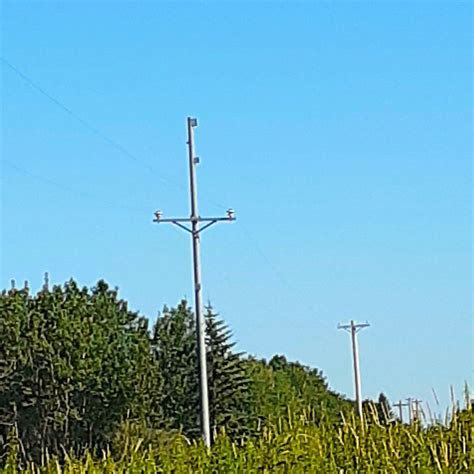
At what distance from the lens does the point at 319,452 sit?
32.7 ft

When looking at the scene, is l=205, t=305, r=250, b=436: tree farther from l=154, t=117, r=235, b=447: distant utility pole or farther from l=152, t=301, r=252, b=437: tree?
l=154, t=117, r=235, b=447: distant utility pole

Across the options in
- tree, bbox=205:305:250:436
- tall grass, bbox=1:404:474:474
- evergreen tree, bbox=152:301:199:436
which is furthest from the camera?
evergreen tree, bbox=152:301:199:436

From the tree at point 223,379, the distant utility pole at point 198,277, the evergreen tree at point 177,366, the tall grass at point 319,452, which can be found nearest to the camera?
the tall grass at point 319,452

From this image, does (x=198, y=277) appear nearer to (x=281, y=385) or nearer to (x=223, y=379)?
(x=223, y=379)

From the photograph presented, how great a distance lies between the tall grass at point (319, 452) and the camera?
30.8 feet

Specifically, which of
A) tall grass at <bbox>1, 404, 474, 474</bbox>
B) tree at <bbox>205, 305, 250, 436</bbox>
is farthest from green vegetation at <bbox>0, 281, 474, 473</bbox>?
tall grass at <bbox>1, 404, 474, 474</bbox>

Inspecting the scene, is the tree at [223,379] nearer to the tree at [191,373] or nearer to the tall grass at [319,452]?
the tree at [191,373]

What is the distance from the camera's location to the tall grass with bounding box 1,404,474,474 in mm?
9391

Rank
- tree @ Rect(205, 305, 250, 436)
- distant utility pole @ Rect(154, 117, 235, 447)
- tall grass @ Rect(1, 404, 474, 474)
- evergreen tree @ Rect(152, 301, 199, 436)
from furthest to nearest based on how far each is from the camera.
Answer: evergreen tree @ Rect(152, 301, 199, 436) < tree @ Rect(205, 305, 250, 436) < distant utility pole @ Rect(154, 117, 235, 447) < tall grass @ Rect(1, 404, 474, 474)

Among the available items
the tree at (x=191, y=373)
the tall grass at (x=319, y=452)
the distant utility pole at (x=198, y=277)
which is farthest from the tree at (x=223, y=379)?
the tall grass at (x=319, y=452)

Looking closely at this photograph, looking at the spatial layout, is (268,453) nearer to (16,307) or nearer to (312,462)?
(312,462)

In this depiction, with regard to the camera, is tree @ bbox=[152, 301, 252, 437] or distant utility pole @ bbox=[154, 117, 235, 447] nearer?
distant utility pole @ bbox=[154, 117, 235, 447]

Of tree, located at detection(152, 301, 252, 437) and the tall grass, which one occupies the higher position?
tree, located at detection(152, 301, 252, 437)

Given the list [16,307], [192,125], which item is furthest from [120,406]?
[192,125]
